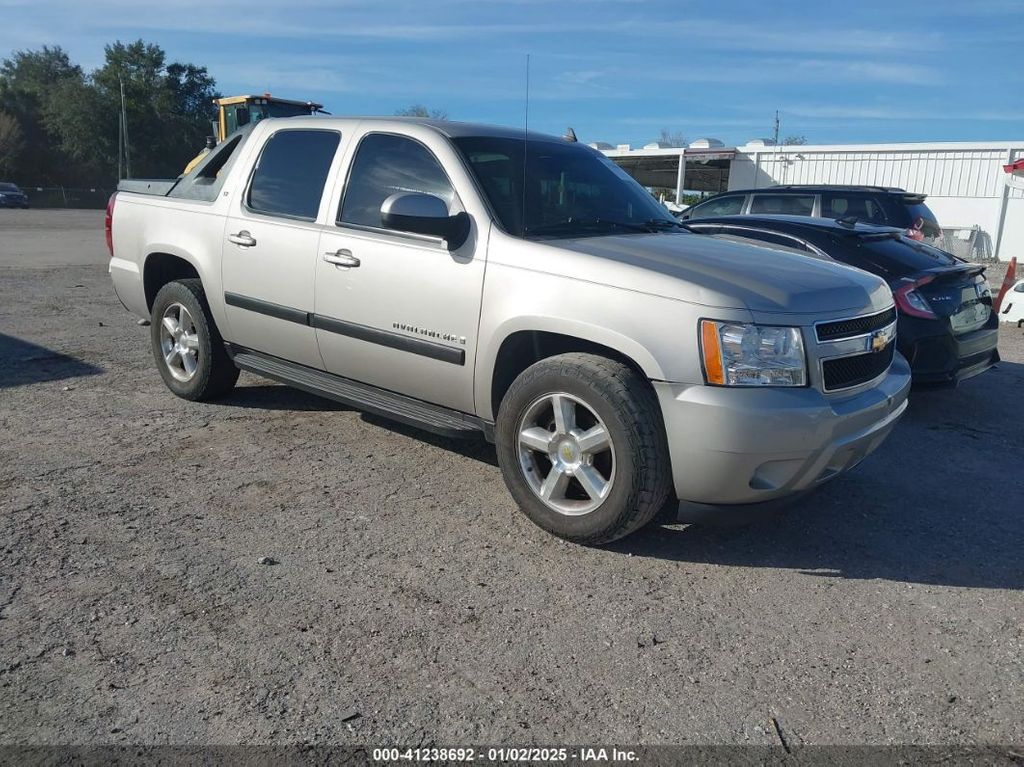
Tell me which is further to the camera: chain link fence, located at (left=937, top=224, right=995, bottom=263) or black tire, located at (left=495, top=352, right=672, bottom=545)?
chain link fence, located at (left=937, top=224, right=995, bottom=263)

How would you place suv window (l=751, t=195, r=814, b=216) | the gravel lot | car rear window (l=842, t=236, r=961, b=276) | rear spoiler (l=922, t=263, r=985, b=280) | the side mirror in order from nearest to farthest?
the gravel lot
the side mirror
rear spoiler (l=922, t=263, r=985, b=280)
car rear window (l=842, t=236, r=961, b=276)
suv window (l=751, t=195, r=814, b=216)

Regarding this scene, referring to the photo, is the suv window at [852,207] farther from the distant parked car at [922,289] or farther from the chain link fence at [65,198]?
the chain link fence at [65,198]

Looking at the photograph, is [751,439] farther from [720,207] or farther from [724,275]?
[720,207]

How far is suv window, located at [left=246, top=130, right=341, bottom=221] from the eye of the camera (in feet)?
15.7

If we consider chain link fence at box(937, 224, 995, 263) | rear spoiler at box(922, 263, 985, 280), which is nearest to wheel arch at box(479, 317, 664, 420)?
rear spoiler at box(922, 263, 985, 280)

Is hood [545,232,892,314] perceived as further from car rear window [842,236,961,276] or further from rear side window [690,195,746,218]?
rear side window [690,195,746,218]

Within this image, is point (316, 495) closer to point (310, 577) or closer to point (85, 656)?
point (310, 577)

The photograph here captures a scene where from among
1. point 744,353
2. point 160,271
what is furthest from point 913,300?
point 160,271

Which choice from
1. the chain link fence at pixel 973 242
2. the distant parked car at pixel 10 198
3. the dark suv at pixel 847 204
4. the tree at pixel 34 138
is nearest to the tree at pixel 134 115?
the tree at pixel 34 138

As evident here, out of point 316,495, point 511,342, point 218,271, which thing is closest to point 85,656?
point 316,495

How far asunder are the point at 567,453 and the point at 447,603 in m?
0.88

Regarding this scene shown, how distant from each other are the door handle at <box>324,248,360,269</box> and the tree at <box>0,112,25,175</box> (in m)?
62.4

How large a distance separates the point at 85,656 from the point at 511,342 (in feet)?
6.96

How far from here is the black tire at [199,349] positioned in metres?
5.44
